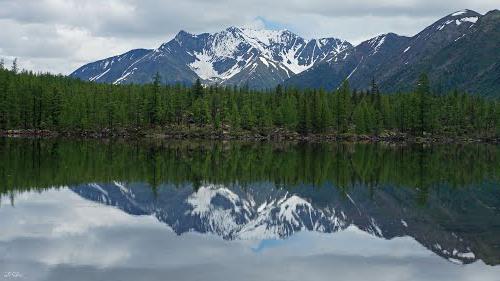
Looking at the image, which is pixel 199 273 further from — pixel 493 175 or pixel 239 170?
A: pixel 493 175

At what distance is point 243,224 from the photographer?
37219mm

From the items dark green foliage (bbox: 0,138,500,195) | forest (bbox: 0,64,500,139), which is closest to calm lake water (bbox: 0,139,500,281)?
dark green foliage (bbox: 0,138,500,195)

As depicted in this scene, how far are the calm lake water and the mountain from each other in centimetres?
10

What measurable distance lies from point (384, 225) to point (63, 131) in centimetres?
15314

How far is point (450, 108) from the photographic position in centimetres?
19950

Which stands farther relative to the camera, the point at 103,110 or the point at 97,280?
the point at 103,110

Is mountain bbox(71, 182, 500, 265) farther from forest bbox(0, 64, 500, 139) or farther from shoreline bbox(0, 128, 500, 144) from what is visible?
forest bbox(0, 64, 500, 139)

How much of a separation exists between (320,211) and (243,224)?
7.73 metres

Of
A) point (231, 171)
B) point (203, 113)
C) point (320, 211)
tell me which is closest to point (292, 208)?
point (320, 211)

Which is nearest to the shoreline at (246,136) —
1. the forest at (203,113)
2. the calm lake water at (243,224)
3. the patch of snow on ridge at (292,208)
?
the forest at (203,113)

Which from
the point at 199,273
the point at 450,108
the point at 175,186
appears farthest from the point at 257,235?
the point at 450,108

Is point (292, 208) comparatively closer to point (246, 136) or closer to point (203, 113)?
point (246, 136)

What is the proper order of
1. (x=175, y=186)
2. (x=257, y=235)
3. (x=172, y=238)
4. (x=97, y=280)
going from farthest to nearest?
(x=175, y=186), (x=257, y=235), (x=172, y=238), (x=97, y=280)

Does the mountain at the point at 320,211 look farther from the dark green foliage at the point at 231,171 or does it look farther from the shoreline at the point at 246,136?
the shoreline at the point at 246,136
